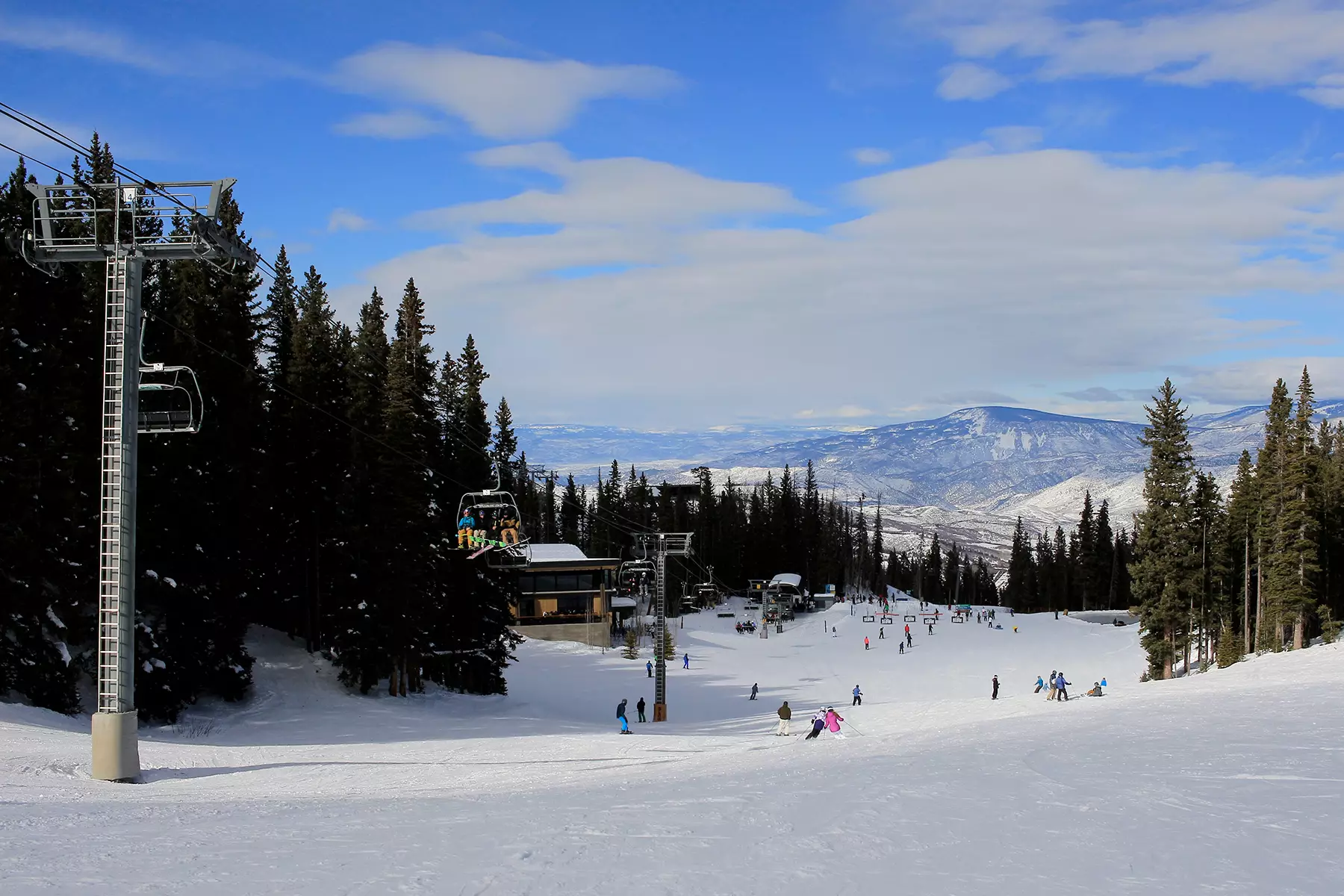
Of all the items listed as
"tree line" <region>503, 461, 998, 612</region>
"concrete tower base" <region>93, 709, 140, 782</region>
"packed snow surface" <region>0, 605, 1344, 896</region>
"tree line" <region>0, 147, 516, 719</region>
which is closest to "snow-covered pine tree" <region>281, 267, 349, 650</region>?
"tree line" <region>0, 147, 516, 719</region>

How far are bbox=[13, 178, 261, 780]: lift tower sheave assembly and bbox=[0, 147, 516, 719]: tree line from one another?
43.9 inches

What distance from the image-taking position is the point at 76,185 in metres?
19.0

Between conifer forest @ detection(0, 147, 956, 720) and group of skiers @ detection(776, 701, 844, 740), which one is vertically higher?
conifer forest @ detection(0, 147, 956, 720)

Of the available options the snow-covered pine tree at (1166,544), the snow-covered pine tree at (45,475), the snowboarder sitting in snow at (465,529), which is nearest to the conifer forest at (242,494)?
the snow-covered pine tree at (45,475)

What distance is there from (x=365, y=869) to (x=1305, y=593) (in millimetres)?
60429

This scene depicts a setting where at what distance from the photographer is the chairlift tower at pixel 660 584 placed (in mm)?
44031

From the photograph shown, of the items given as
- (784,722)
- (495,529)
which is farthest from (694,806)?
(495,529)

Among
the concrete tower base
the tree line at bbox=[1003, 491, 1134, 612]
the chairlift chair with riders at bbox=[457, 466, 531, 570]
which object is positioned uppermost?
the chairlift chair with riders at bbox=[457, 466, 531, 570]

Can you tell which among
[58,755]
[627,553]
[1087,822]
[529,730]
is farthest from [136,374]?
[627,553]

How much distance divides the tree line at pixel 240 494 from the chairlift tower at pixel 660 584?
7005 millimetres

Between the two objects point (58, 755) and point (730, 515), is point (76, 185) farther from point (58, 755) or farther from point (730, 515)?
point (730, 515)

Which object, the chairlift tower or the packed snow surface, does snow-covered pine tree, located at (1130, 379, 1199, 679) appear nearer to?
the packed snow surface

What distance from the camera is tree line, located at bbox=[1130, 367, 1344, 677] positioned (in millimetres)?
55438

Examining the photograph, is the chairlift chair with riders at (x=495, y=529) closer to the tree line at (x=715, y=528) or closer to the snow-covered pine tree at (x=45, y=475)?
the snow-covered pine tree at (x=45, y=475)
